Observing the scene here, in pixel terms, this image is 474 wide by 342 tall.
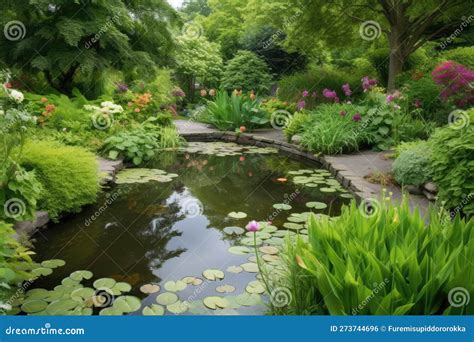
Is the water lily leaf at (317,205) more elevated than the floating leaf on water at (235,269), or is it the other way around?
the water lily leaf at (317,205)

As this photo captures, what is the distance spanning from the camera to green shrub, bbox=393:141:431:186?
4.93 meters

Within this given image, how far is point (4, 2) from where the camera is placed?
6.57m

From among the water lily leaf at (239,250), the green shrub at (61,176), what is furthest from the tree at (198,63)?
the water lily leaf at (239,250)

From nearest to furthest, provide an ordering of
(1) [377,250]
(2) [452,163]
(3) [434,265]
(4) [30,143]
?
(3) [434,265] < (1) [377,250] < (2) [452,163] < (4) [30,143]

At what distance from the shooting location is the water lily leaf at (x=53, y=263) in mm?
3307

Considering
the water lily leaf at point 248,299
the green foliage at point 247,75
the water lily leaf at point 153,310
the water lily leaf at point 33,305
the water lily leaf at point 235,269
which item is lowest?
the water lily leaf at point 33,305

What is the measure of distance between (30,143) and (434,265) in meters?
4.03

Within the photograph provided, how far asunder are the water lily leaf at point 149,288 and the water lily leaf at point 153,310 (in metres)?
0.21

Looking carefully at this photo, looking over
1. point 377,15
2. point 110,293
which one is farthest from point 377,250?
point 377,15

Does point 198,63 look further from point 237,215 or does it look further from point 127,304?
point 127,304

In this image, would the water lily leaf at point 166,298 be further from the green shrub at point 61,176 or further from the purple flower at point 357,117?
the purple flower at point 357,117

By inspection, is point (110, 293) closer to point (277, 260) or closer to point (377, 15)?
point (277, 260)

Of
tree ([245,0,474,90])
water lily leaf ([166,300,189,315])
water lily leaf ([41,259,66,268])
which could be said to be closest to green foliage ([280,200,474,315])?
water lily leaf ([166,300,189,315])

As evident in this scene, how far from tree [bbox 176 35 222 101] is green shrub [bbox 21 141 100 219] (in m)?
10.8
